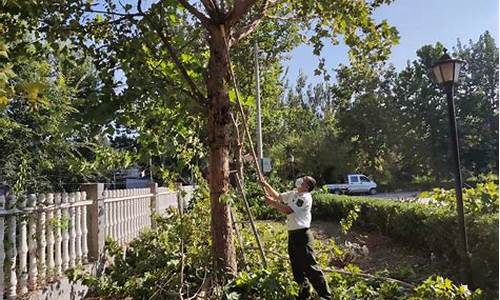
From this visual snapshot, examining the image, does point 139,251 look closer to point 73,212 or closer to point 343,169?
point 73,212

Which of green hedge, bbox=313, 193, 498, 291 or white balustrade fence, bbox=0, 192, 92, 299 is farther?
green hedge, bbox=313, 193, 498, 291

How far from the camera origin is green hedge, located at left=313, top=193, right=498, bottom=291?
20.4 feet

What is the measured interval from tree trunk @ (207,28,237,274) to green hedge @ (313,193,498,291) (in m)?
2.99

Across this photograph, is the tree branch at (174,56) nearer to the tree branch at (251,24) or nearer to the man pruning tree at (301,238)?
the tree branch at (251,24)

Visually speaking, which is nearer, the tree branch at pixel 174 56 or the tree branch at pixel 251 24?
the tree branch at pixel 174 56

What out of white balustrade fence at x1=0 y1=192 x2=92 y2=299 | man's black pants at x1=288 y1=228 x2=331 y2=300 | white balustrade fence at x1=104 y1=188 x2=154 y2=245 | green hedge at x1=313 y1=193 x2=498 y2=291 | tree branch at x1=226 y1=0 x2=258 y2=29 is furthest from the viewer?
white balustrade fence at x1=104 y1=188 x2=154 y2=245

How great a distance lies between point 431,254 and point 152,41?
6.46 metres

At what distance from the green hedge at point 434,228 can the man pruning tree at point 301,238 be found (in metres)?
1.92

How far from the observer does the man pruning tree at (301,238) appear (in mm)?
5281

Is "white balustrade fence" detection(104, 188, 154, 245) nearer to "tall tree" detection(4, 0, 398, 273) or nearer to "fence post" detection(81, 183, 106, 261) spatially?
"fence post" detection(81, 183, 106, 261)

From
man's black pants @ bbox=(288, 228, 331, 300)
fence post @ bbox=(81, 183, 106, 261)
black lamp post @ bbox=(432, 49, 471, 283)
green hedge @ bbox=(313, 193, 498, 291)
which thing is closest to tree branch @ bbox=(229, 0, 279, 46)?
man's black pants @ bbox=(288, 228, 331, 300)

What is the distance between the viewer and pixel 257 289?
5.17 meters

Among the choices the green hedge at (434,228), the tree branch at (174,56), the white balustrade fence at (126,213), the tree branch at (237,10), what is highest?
the tree branch at (237,10)

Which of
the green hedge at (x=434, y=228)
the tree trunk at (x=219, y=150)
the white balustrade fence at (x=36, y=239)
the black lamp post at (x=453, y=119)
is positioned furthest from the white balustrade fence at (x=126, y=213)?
the green hedge at (x=434, y=228)
